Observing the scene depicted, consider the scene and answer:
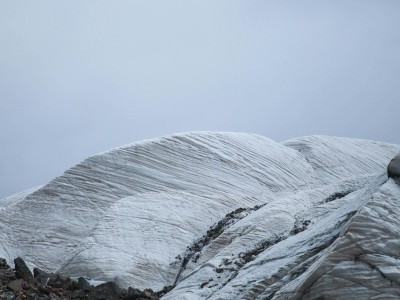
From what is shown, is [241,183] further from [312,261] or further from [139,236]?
[312,261]

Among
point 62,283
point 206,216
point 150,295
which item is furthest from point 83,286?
point 206,216

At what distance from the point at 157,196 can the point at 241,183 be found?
2.26 metres

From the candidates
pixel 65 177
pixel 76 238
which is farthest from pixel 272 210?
pixel 65 177

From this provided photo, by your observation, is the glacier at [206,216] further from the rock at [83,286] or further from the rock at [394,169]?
the rock at [83,286]

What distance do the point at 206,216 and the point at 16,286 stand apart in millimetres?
5011

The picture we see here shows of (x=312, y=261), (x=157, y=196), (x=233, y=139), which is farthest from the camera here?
(x=233, y=139)

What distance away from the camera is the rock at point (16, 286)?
9.68 m

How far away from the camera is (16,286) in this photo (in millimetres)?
9766

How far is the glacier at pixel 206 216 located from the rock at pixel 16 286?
1948 millimetres

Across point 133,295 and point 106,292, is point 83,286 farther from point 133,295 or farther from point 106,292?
point 133,295

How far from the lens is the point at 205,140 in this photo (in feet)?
53.8

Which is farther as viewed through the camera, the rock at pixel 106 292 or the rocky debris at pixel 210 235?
the rocky debris at pixel 210 235

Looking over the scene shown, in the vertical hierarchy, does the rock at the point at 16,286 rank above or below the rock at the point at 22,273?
above

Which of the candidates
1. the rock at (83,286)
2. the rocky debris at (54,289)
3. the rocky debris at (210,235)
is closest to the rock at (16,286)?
the rocky debris at (54,289)
